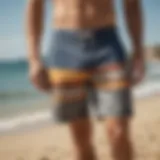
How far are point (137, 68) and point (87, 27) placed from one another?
12cm

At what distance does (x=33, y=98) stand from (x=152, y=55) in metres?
0.25

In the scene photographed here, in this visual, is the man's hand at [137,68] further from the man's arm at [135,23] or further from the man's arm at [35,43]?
the man's arm at [35,43]

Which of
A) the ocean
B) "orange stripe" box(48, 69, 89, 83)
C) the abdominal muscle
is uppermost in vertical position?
the abdominal muscle

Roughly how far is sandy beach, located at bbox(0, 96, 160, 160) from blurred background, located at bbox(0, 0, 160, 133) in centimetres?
2

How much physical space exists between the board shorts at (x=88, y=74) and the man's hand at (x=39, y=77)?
1 centimetres

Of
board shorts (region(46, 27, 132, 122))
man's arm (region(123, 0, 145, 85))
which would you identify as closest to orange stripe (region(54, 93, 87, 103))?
board shorts (region(46, 27, 132, 122))

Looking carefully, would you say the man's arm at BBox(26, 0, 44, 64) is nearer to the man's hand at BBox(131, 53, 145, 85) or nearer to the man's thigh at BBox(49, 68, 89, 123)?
the man's thigh at BBox(49, 68, 89, 123)

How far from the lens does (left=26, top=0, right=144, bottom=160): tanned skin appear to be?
71 cm

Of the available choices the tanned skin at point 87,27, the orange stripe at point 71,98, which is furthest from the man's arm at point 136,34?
the orange stripe at point 71,98

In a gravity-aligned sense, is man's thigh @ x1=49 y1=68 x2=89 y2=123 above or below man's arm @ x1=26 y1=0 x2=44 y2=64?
below

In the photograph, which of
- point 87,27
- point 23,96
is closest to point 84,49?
point 87,27

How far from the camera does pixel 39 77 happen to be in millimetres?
735

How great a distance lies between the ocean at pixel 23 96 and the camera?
0.74m

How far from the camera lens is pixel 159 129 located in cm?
80
